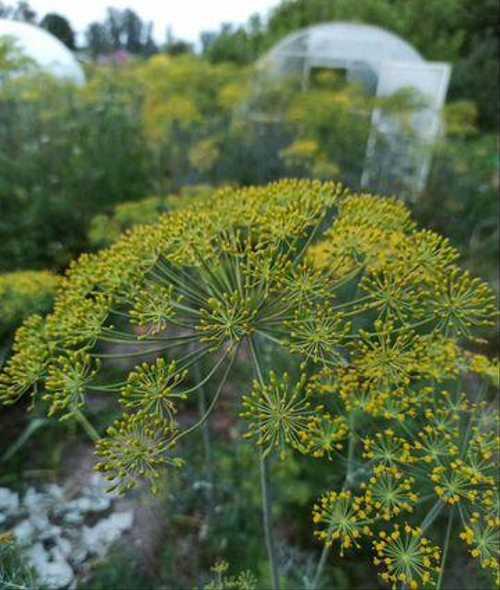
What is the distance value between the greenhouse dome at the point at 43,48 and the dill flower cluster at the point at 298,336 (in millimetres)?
3207

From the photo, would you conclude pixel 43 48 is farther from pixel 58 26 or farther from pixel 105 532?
pixel 105 532

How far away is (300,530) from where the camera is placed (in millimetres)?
2607

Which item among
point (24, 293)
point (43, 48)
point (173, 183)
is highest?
point (43, 48)

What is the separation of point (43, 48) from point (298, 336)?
5761 millimetres

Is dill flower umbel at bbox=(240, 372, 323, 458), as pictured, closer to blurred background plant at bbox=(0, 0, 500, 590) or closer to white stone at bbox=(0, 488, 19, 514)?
blurred background plant at bbox=(0, 0, 500, 590)

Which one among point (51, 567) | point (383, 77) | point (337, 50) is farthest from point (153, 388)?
point (337, 50)

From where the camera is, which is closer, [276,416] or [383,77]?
[276,416]

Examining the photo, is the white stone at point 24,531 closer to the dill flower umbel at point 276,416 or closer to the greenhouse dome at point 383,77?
the dill flower umbel at point 276,416

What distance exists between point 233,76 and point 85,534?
6.46 meters

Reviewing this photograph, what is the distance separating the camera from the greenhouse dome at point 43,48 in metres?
4.05

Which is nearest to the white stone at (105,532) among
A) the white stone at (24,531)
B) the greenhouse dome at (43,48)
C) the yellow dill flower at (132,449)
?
the white stone at (24,531)

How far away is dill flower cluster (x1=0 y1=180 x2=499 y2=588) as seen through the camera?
3.70ft

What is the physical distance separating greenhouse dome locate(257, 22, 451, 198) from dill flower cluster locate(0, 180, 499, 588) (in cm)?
494

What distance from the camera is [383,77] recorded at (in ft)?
32.4
